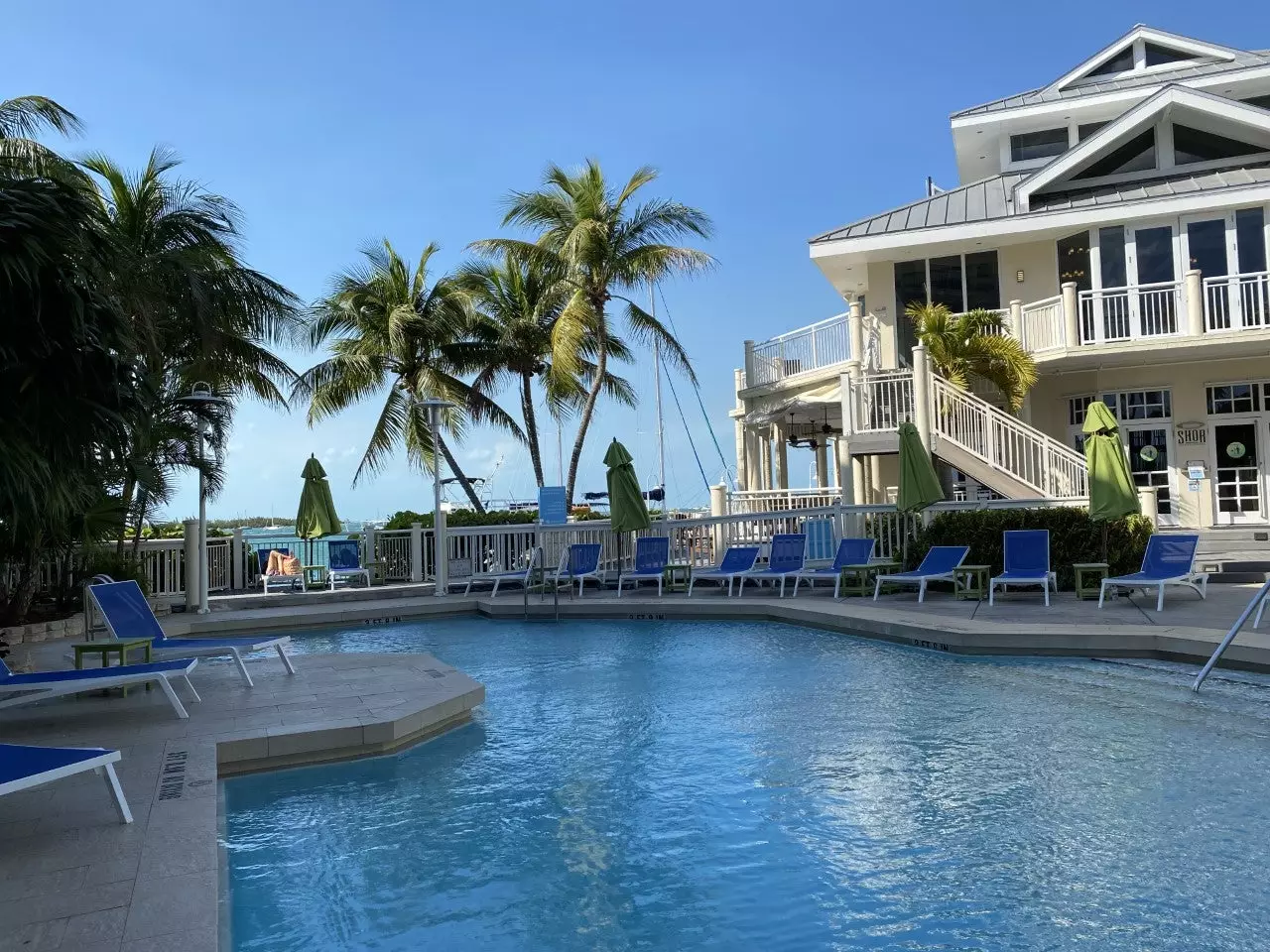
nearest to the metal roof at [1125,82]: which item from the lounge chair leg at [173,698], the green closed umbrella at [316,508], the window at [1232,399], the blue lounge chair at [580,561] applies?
the window at [1232,399]

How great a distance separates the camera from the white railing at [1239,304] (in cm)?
1698

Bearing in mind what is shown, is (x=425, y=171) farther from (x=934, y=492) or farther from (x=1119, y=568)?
(x=1119, y=568)

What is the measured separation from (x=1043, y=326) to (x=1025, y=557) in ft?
24.8

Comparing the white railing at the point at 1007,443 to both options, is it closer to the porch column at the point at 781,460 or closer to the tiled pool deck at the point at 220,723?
the tiled pool deck at the point at 220,723

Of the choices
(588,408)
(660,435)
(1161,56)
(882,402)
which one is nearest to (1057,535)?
(882,402)

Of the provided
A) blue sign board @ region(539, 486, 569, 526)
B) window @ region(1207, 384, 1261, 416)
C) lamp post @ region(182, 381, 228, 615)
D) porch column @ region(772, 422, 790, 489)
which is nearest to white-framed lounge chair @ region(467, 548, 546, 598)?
blue sign board @ region(539, 486, 569, 526)

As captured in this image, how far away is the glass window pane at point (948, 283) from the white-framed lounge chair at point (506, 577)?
10292 millimetres

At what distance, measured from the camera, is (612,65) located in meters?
17.8

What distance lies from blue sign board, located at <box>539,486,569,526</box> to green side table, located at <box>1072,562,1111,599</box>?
9466 millimetres

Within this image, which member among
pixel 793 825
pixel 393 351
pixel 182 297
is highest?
pixel 393 351

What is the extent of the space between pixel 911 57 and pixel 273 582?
17554 millimetres

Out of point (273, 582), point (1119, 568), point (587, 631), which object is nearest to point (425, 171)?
point (273, 582)

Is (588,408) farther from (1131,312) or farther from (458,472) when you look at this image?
(1131,312)

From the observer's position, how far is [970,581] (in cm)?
1351
